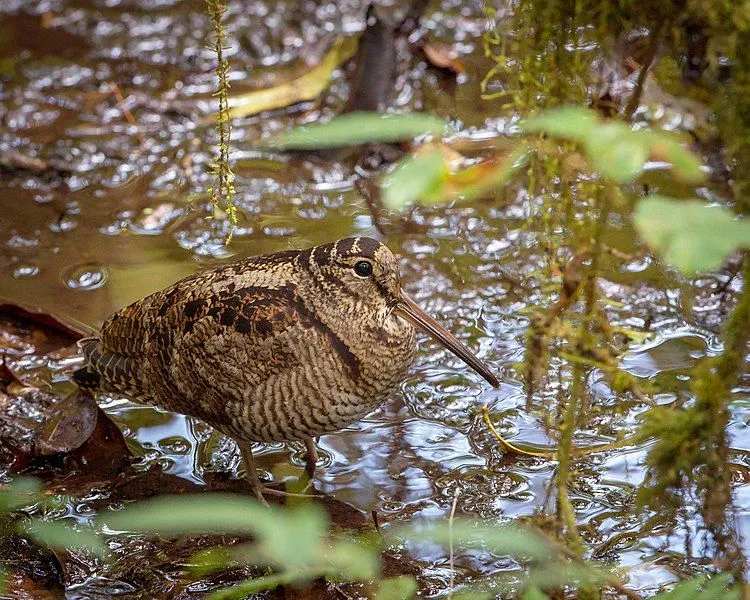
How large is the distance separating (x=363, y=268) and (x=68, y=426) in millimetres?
1430

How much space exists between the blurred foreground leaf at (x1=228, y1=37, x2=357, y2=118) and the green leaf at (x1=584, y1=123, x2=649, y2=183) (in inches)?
202

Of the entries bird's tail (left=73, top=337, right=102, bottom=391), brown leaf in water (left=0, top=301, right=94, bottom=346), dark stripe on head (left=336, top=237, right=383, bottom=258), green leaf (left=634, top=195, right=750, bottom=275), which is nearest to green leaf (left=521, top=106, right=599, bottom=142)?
green leaf (left=634, top=195, right=750, bottom=275)

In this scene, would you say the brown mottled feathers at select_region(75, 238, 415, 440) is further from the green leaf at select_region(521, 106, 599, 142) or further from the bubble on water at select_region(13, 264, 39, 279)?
the green leaf at select_region(521, 106, 599, 142)

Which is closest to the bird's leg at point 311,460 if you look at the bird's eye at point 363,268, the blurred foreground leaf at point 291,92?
the bird's eye at point 363,268

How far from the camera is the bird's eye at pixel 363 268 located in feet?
13.0

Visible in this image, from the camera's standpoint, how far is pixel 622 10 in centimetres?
280

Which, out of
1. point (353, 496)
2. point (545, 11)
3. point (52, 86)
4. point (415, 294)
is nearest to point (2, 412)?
point (353, 496)

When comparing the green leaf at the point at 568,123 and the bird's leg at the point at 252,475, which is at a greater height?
the green leaf at the point at 568,123

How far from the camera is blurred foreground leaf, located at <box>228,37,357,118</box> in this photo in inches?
276

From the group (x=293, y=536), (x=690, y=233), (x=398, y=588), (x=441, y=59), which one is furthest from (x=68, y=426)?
(x=441, y=59)

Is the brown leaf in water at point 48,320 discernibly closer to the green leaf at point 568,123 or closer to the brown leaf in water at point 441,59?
the brown leaf in water at point 441,59

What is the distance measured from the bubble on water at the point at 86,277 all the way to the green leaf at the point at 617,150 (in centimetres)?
400

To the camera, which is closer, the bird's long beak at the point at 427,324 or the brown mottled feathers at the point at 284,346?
the brown mottled feathers at the point at 284,346

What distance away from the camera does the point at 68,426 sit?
14.6 feet
